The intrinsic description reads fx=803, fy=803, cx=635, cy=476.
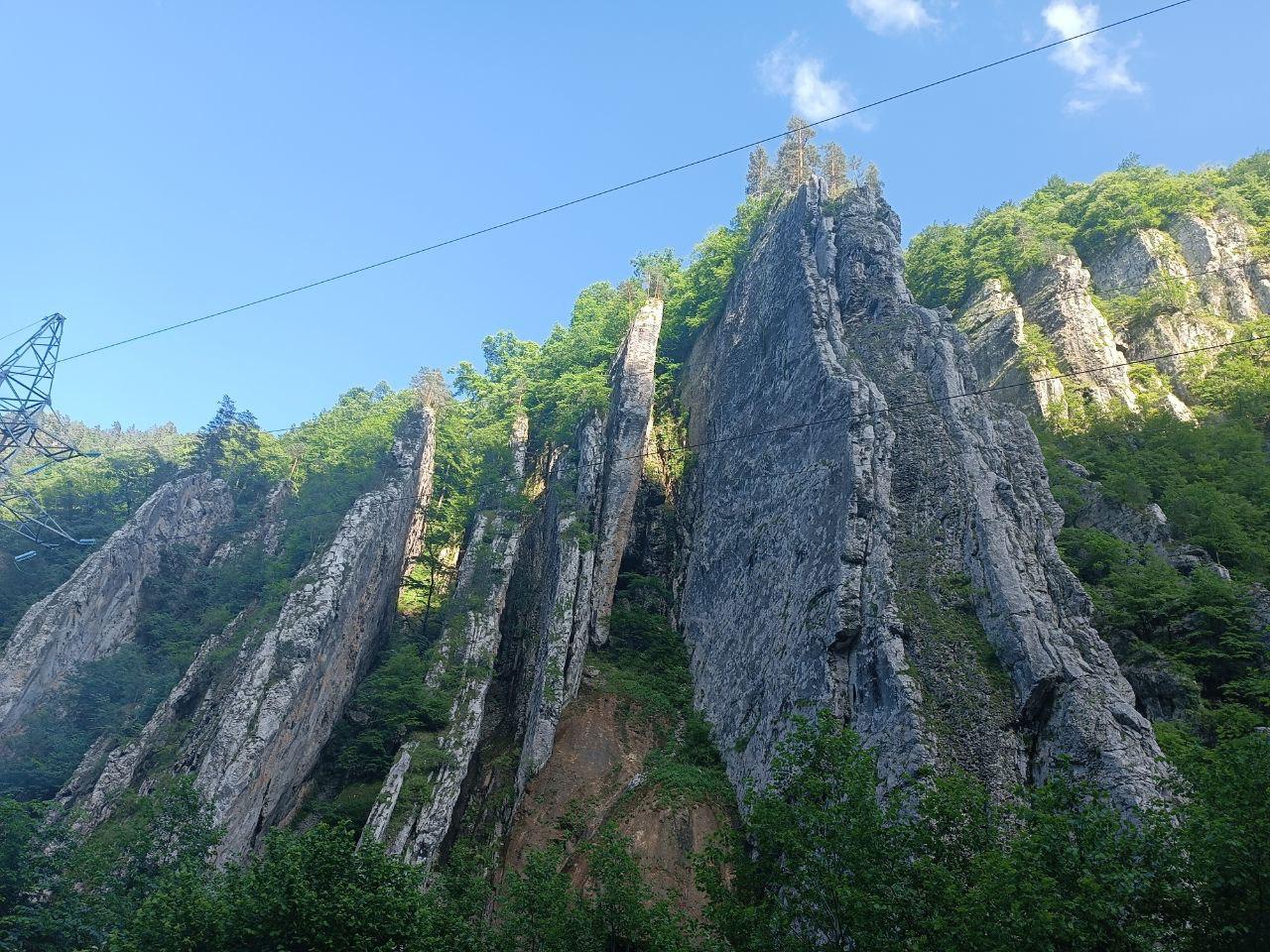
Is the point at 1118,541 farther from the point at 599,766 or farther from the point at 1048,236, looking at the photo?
the point at 1048,236

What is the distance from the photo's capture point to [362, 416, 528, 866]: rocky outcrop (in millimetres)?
22062

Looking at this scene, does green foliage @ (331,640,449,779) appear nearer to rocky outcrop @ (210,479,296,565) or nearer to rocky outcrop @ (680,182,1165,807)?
rocky outcrop @ (680,182,1165,807)

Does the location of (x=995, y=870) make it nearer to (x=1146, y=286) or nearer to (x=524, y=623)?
(x=524, y=623)

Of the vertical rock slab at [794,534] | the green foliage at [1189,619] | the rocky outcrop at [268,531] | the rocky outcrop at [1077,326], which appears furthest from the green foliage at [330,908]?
the rocky outcrop at [1077,326]

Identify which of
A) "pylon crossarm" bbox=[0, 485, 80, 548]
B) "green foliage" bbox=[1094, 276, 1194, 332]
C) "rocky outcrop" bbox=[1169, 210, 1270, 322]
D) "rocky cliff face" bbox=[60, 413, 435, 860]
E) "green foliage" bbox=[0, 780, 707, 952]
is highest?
"rocky outcrop" bbox=[1169, 210, 1270, 322]

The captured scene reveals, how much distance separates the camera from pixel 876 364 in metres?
26.5

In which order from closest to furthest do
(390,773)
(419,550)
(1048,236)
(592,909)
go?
(592,909), (390,773), (419,550), (1048,236)

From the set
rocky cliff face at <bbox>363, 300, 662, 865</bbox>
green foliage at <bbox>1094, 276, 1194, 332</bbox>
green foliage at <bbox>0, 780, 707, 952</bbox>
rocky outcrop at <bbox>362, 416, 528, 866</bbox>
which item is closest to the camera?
green foliage at <bbox>0, 780, 707, 952</bbox>

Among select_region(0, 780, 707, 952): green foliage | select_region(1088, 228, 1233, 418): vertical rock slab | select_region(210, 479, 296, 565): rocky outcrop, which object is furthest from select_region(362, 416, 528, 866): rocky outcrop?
select_region(1088, 228, 1233, 418): vertical rock slab

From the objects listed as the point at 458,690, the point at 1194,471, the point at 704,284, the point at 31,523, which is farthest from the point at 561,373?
the point at 1194,471

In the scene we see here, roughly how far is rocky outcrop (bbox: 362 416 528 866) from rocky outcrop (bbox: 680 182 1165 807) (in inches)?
284

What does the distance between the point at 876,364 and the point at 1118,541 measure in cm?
956

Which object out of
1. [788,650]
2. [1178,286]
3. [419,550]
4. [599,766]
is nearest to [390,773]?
[599,766]

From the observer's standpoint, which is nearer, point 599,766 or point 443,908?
point 443,908
